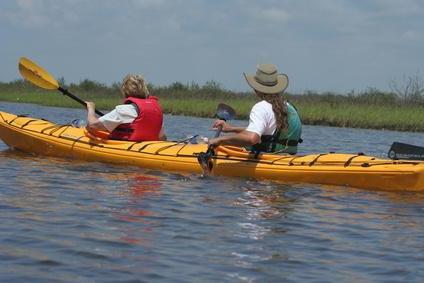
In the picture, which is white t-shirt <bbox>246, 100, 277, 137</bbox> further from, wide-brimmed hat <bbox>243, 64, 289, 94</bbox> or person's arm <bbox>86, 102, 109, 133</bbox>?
person's arm <bbox>86, 102, 109, 133</bbox>

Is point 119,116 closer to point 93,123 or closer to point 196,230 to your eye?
point 93,123

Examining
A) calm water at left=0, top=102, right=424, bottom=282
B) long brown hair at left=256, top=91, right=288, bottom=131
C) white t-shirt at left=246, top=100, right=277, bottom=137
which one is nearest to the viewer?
calm water at left=0, top=102, right=424, bottom=282

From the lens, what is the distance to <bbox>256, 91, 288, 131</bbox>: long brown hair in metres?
7.00

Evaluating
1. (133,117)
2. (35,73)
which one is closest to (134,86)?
(133,117)

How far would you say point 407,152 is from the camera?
6.87 meters

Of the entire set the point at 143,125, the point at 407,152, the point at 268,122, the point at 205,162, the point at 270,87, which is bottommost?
the point at 205,162

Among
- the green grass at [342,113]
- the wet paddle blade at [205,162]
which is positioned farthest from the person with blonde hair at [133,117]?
the green grass at [342,113]

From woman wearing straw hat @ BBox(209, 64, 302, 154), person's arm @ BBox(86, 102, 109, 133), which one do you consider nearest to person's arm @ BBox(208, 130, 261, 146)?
woman wearing straw hat @ BBox(209, 64, 302, 154)

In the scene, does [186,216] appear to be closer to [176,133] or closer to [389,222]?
[389,222]

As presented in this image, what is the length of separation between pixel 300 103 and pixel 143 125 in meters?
18.7

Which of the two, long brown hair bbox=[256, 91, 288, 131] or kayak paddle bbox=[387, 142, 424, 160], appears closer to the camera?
kayak paddle bbox=[387, 142, 424, 160]

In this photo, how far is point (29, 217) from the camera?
506 centimetres

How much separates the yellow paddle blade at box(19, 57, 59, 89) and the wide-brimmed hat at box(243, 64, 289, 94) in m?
3.56

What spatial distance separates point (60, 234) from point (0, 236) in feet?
1.15
